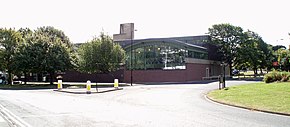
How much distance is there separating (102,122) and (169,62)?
37.8 m

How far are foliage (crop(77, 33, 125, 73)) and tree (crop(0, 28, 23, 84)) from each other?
1259 cm

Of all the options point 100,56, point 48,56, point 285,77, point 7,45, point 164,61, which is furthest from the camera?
point 7,45

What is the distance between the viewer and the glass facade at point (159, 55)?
47281mm

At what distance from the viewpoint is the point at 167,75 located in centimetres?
4738

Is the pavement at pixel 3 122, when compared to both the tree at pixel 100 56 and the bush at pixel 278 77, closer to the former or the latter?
the bush at pixel 278 77

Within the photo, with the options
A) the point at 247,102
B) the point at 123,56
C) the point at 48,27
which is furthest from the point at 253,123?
the point at 48,27

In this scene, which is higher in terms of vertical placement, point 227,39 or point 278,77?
point 227,39

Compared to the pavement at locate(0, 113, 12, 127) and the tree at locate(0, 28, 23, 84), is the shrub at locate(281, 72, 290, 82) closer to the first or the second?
the pavement at locate(0, 113, 12, 127)

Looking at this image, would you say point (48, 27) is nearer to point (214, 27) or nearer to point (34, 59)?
point (34, 59)

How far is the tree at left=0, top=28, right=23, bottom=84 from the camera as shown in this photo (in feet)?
158

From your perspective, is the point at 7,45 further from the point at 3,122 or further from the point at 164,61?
the point at 3,122

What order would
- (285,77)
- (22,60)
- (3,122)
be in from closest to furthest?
1. (3,122)
2. (285,77)
3. (22,60)

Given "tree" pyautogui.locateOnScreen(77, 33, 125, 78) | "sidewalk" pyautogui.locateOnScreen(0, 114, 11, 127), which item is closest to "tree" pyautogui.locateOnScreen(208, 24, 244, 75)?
Answer: "tree" pyautogui.locateOnScreen(77, 33, 125, 78)

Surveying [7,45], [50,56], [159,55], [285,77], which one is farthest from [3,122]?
[7,45]
